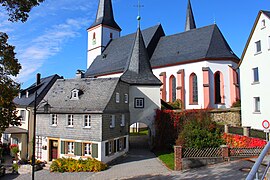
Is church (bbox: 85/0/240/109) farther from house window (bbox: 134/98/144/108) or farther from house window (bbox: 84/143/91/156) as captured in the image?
house window (bbox: 84/143/91/156)

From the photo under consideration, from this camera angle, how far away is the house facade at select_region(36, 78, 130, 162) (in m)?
17.8

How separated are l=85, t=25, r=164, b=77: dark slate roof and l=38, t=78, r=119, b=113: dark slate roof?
47.3 ft

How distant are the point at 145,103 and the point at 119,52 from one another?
1914cm

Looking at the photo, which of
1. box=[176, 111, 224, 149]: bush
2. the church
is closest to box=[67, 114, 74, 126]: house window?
box=[176, 111, 224, 149]: bush

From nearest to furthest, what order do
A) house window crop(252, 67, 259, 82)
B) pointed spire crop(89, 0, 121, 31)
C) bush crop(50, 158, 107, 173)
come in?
1. bush crop(50, 158, 107, 173)
2. house window crop(252, 67, 259, 82)
3. pointed spire crop(89, 0, 121, 31)

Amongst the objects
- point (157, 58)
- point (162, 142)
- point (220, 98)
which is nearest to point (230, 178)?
point (162, 142)

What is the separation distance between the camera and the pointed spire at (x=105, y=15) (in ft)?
153

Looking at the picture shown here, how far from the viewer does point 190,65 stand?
102 feet

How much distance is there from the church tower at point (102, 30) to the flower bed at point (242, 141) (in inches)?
1350

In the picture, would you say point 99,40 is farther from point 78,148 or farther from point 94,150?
point 94,150

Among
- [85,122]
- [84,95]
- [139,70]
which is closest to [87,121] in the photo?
[85,122]

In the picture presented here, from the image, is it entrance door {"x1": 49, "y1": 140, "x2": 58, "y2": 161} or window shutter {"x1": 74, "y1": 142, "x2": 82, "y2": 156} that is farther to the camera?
entrance door {"x1": 49, "y1": 140, "x2": 58, "y2": 161}

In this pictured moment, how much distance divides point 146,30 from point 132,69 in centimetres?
1835

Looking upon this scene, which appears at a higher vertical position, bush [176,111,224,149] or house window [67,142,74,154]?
bush [176,111,224,149]
